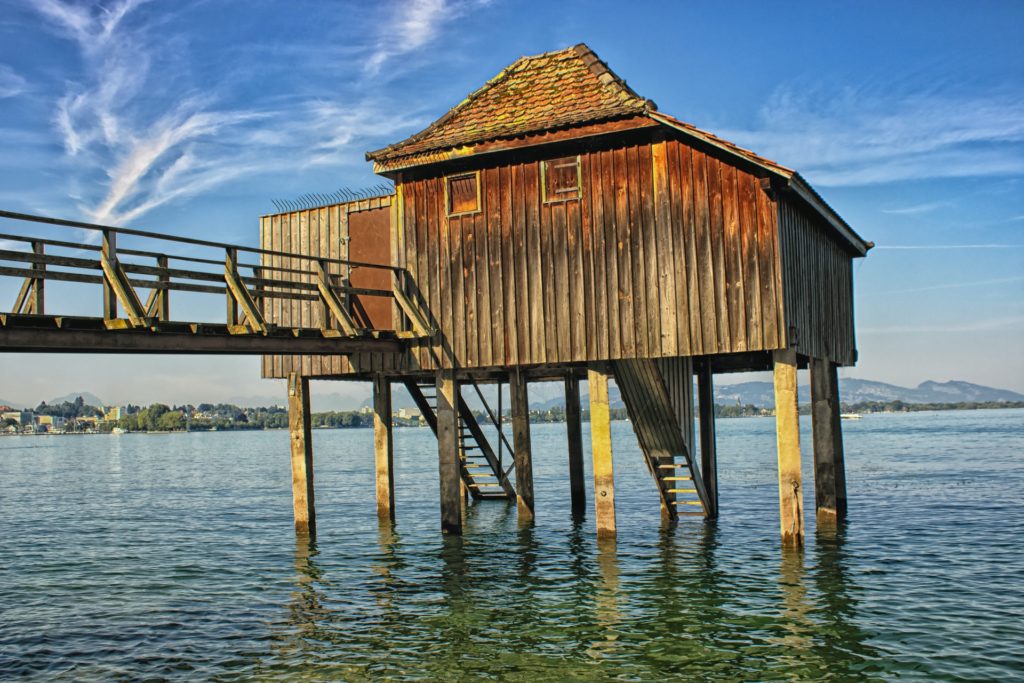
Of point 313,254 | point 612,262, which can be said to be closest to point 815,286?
point 612,262

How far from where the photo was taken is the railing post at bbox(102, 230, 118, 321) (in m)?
14.1

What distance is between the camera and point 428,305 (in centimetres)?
2058

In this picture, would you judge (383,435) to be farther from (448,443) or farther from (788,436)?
(788,436)

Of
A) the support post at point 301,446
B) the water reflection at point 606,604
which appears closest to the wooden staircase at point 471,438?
the support post at point 301,446

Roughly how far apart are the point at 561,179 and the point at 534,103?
78.1 inches

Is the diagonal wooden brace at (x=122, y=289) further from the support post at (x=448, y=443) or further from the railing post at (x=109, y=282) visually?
the support post at (x=448, y=443)

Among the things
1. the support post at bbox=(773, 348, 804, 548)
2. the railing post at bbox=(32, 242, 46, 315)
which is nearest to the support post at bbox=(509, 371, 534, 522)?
the support post at bbox=(773, 348, 804, 548)

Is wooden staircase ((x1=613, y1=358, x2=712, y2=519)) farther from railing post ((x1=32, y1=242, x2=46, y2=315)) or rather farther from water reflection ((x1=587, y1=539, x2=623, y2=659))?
railing post ((x1=32, y1=242, x2=46, y2=315))

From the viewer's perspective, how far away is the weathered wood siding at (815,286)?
1784 centimetres

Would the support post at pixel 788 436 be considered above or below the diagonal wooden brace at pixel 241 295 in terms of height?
below

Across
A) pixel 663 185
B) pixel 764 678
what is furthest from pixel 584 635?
pixel 663 185

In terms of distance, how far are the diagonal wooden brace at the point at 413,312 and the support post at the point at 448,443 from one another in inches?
36.7

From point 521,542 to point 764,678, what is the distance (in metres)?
11.6

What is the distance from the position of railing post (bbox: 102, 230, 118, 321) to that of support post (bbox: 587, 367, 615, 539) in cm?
889
